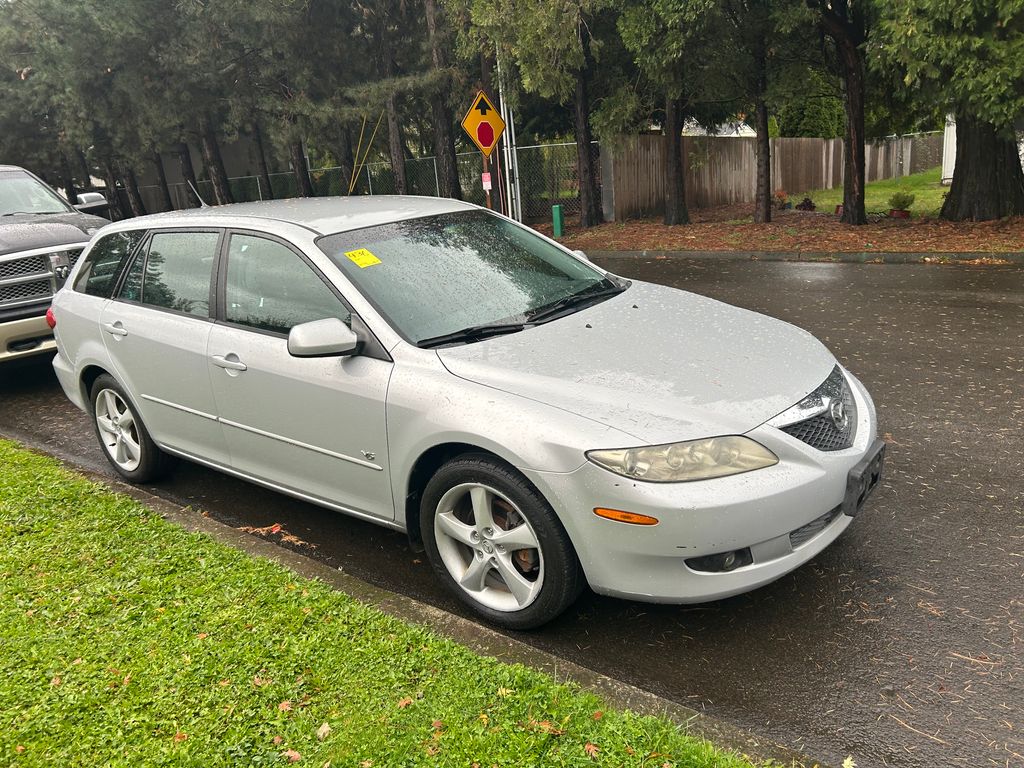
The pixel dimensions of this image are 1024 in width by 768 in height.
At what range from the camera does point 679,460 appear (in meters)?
3.02

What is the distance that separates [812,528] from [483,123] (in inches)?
520

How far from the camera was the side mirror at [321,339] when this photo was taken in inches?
140

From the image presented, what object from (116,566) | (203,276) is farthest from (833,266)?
(116,566)

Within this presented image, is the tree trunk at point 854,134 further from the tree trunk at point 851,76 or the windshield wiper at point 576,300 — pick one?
the windshield wiper at point 576,300

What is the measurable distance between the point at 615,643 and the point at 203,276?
2.93 metres

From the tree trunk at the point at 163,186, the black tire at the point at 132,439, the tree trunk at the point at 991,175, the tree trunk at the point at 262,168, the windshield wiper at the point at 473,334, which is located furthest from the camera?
the tree trunk at the point at 163,186

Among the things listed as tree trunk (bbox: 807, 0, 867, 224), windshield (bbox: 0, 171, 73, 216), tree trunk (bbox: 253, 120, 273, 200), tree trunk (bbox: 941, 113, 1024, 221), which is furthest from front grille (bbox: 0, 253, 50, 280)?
tree trunk (bbox: 253, 120, 273, 200)

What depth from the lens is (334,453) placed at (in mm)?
3910

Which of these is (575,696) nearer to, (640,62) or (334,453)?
(334,453)

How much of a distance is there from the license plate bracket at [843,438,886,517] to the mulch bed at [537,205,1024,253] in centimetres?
1044

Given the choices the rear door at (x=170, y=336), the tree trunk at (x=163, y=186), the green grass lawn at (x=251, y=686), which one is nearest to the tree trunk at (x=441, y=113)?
the tree trunk at (x=163, y=186)

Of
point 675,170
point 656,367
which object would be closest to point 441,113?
point 675,170

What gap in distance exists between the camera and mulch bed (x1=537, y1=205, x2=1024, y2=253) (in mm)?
13188

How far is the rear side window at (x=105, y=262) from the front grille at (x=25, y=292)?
2606 mm
